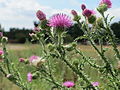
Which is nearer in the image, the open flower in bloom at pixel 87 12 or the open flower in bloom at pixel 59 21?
the open flower in bloom at pixel 59 21

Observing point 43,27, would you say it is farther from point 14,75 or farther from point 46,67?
point 14,75

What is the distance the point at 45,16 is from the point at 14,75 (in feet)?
2.61

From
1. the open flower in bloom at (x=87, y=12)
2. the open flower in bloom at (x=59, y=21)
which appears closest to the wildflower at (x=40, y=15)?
the open flower in bloom at (x=59, y=21)

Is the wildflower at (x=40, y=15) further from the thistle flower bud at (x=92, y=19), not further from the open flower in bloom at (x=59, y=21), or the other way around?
the thistle flower bud at (x=92, y=19)

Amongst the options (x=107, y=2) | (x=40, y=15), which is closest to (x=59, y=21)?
(x=40, y=15)

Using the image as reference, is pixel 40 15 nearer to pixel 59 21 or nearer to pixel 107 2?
pixel 59 21

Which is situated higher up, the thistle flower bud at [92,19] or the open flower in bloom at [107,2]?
the open flower in bloom at [107,2]

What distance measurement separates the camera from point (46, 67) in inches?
122

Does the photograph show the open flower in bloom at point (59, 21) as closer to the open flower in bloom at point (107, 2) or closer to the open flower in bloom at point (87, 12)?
the open flower in bloom at point (87, 12)

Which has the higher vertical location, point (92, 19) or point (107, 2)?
point (107, 2)

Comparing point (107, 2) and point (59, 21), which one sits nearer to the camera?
point (59, 21)

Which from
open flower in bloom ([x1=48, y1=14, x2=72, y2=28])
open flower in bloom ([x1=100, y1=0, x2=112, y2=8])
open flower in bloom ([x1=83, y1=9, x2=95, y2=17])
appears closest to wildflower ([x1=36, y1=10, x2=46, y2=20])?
open flower in bloom ([x1=48, y1=14, x2=72, y2=28])

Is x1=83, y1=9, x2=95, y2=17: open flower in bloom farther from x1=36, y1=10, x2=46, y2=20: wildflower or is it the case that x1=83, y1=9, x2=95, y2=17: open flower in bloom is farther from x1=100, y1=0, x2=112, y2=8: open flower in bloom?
x1=36, y1=10, x2=46, y2=20: wildflower

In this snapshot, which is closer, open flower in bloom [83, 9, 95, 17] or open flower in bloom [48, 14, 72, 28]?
open flower in bloom [48, 14, 72, 28]
